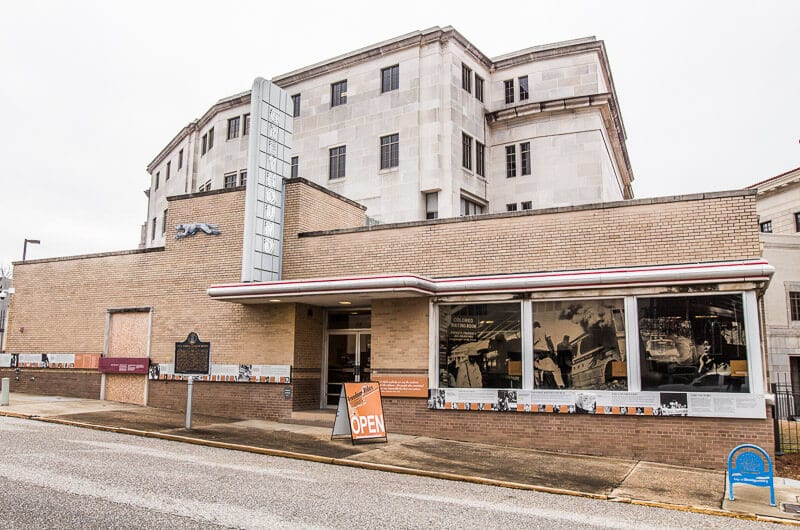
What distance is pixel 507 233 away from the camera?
14.8 m

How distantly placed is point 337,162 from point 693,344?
24850 mm

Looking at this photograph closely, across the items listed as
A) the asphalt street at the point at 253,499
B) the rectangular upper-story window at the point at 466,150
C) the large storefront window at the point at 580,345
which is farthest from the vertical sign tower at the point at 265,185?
the rectangular upper-story window at the point at 466,150

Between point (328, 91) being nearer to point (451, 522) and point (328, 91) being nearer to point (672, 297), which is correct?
point (672, 297)

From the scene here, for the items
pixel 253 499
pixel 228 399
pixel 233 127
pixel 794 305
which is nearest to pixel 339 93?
pixel 233 127

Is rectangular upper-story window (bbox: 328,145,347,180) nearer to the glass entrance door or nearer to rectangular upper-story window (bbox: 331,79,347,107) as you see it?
rectangular upper-story window (bbox: 331,79,347,107)

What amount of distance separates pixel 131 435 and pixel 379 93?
2364cm

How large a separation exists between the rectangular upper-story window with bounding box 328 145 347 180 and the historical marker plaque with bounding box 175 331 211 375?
707 inches

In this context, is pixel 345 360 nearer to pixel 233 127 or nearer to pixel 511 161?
pixel 511 161

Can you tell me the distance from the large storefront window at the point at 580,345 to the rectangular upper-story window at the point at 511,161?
73.3ft

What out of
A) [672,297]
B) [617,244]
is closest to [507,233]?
[617,244]

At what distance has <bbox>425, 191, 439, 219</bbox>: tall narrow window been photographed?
104 feet

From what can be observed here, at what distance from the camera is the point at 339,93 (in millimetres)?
35188

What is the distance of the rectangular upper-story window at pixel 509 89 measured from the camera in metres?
36.3

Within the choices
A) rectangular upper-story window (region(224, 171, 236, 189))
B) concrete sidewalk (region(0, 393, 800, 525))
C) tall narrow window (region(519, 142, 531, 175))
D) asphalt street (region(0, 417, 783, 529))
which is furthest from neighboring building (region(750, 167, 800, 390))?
rectangular upper-story window (region(224, 171, 236, 189))
